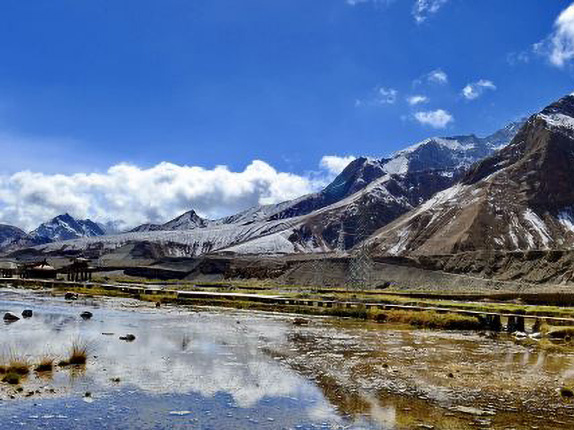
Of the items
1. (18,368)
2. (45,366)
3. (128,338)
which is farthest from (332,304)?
(18,368)

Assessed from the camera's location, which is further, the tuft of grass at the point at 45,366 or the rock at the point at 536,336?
the rock at the point at 536,336

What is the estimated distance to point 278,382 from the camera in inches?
1072

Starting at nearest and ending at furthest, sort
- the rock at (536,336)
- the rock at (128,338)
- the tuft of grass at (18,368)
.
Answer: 1. the tuft of grass at (18,368)
2. the rock at (128,338)
3. the rock at (536,336)

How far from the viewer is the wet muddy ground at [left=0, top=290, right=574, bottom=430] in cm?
2038

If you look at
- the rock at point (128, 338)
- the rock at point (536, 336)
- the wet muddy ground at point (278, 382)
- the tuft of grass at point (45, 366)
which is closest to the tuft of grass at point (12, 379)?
the wet muddy ground at point (278, 382)

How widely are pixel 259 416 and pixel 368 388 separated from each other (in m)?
7.05

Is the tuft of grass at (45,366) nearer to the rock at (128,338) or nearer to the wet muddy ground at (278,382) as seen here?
the wet muddy ground at (278,382)

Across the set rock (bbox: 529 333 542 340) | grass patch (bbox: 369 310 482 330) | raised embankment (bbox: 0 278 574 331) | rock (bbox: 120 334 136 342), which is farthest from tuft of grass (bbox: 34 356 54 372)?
raised embankment (bbox: 0 278 574 331)

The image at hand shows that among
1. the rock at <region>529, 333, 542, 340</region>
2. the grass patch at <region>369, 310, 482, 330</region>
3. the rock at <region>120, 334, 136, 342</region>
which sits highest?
the rock at <region>120, 334, 136, 342</region>

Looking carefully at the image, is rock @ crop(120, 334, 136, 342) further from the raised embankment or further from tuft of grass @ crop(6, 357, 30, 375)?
the raised embankment

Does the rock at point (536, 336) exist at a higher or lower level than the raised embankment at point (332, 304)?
lower

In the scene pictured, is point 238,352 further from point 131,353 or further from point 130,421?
point 130,421

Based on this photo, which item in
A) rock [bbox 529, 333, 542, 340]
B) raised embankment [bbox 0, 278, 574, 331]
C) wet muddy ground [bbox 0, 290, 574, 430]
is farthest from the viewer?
raised embankment [bbox 0, 278, 574, 331]

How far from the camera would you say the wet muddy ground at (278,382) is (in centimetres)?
2038
